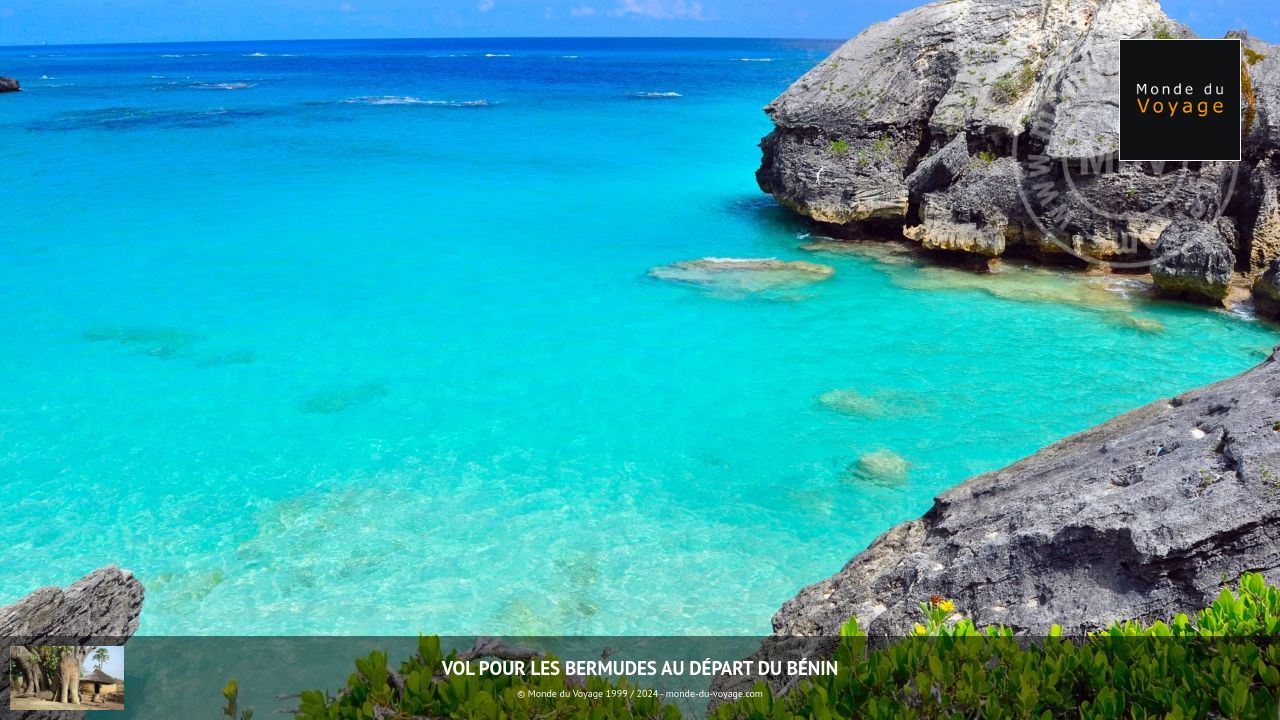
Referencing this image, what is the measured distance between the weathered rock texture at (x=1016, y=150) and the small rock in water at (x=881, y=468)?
343 inches

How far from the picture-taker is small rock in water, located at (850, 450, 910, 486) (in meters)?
11.9

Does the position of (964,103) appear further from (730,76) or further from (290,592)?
(730,76)

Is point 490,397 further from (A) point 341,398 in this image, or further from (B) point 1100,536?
(B) point 1100,536

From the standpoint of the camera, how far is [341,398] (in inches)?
576

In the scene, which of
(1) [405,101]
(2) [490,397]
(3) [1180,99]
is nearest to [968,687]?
(2) [490,397]

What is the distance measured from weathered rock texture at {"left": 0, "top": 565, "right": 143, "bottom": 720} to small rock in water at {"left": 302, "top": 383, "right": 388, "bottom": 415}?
6415 millimetres

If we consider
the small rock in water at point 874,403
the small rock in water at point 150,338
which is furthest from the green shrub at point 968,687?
the small rock in water at point 150,338

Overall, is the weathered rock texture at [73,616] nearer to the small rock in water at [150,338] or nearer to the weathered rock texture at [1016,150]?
the small rock in water at [150,338]

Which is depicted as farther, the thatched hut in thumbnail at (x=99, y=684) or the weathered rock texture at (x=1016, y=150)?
the weathered rock texture at (x=1016, y=150)

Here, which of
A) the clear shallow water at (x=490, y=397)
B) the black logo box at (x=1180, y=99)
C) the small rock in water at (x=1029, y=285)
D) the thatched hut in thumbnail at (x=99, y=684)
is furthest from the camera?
the black logo box at (x=1180, y=99)

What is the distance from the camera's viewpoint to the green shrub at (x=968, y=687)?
3645mm

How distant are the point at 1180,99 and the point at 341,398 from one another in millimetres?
16789

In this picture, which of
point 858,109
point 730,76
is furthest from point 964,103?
point 730,76

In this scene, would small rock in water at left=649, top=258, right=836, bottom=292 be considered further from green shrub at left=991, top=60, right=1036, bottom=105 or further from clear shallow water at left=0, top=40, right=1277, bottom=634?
green shrub at left=991, top=60, right=1036, bottom=105
